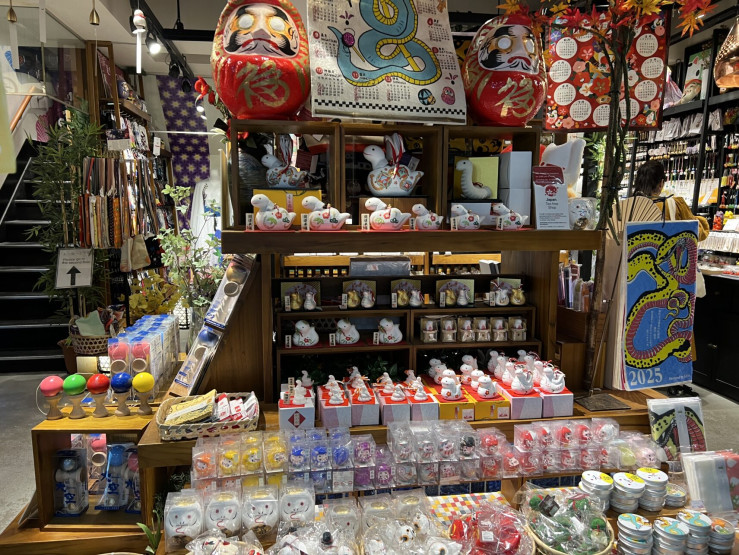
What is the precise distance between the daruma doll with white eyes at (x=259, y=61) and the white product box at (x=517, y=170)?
91 centimetres

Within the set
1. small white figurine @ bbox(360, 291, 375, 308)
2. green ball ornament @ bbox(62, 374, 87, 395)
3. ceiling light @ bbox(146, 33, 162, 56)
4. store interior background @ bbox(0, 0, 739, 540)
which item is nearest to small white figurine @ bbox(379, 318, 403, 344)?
small white figurine @ bbox(360, 291, 375, 308)

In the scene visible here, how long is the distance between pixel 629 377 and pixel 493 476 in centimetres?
75

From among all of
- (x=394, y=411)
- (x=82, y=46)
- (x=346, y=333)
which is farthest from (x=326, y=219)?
(x=82, y=46)

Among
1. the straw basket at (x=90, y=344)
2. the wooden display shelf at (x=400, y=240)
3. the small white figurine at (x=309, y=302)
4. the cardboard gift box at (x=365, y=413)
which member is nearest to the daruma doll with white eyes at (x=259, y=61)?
the wooden display shelf at (x=400, y=240)

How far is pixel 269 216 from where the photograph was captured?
6.39 ft

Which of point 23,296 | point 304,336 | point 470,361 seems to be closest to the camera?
point 304,336

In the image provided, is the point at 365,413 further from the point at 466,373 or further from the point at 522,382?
the point at 522,382

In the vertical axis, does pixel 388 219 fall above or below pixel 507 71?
below

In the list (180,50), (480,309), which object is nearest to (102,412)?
(480,309)

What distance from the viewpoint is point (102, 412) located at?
2117 millimetres

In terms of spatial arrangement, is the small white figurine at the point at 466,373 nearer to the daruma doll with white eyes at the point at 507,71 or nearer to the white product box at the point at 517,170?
the white product box at the point at 517,170

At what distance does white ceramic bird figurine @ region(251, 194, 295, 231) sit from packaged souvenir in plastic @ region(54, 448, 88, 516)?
1.22 meters

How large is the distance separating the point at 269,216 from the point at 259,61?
1.89 feet

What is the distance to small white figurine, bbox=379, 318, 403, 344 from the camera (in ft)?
7.58
